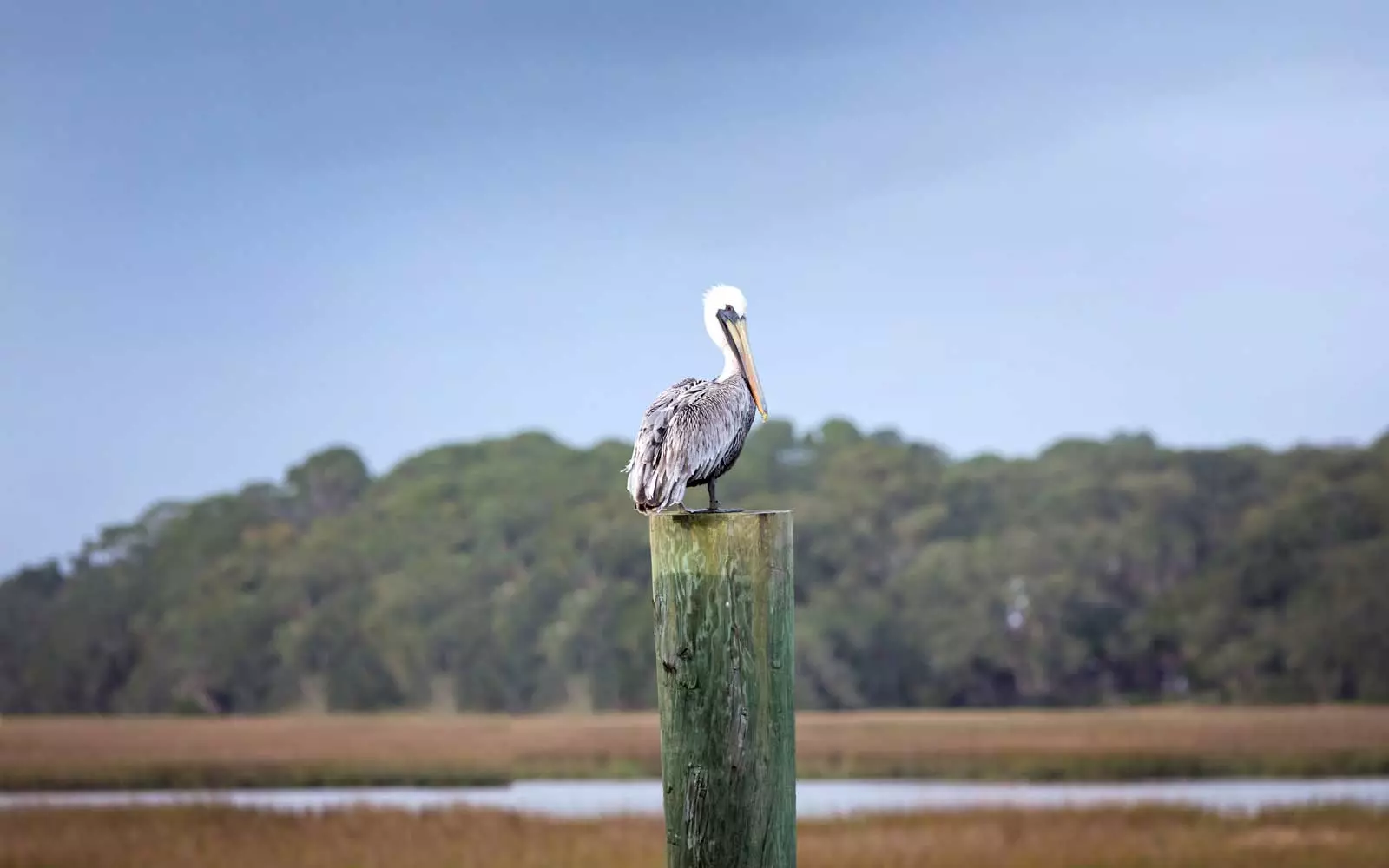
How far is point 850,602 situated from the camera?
31.5 meters

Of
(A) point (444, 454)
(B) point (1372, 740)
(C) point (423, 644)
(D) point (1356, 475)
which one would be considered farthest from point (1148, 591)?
(A) point (444, 454)

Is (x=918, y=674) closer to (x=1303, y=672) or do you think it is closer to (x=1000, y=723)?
(x=1000, y=723)

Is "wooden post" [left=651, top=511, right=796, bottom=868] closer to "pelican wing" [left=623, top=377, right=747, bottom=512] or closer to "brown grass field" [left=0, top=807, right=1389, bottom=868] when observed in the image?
"pelican wing" [left=623, top=377, right=747, bottom=512]

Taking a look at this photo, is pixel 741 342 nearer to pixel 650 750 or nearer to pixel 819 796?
pixel 819 796

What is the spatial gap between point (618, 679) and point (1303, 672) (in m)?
14.0

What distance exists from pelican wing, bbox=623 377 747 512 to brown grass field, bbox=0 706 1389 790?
1800cm

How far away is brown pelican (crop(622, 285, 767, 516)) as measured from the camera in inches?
211

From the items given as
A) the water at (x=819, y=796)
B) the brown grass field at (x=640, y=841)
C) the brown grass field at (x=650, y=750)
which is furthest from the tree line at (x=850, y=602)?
the brown grass field at (x=640, y=841)

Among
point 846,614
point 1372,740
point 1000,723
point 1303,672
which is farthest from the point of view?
point 846,614

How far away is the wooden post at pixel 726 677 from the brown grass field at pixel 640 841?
10.0 metres

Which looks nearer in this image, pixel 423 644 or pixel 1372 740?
pixel 1372 740

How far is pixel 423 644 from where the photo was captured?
103 feet

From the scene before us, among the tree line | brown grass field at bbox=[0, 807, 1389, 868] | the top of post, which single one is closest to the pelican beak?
the top of post

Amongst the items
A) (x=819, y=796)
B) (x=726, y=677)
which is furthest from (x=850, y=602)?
(x=726, y=677)
